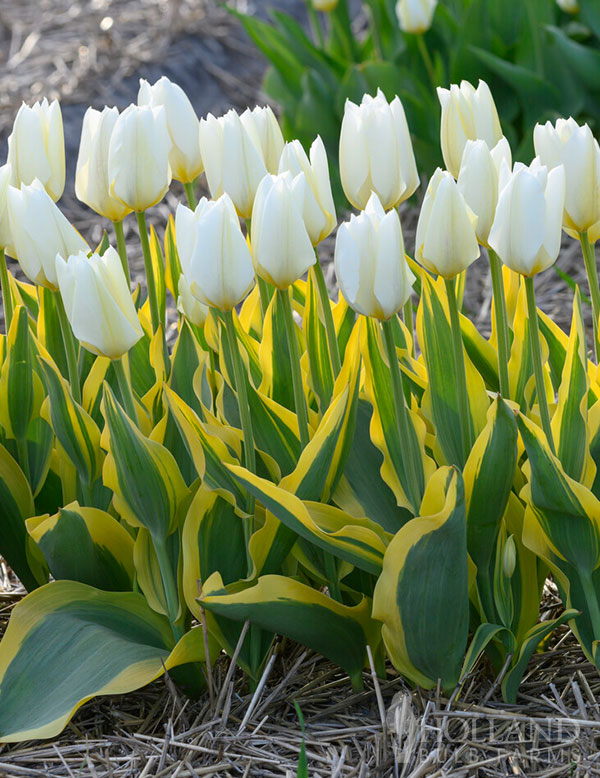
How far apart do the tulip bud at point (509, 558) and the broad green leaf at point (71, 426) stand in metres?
0.58

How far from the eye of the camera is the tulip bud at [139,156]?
1.27 m

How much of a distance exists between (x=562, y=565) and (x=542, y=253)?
450 millimetres

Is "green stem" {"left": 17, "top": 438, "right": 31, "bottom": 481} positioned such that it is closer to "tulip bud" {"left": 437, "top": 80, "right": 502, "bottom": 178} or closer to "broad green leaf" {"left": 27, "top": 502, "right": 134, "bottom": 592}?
"broad green leaf" {"left": 27, "top": 502, "right": 134, "bottom": 592}

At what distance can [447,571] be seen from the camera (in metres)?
1.25

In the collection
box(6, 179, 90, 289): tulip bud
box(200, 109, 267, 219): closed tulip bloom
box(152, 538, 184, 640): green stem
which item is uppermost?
box(200, 109, 267, 219): closed tulip bloom

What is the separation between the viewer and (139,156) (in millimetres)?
1291

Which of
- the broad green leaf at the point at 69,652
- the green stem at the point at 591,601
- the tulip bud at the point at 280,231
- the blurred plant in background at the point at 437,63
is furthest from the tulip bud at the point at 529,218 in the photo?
the blurred plant in background at the point at 437,63

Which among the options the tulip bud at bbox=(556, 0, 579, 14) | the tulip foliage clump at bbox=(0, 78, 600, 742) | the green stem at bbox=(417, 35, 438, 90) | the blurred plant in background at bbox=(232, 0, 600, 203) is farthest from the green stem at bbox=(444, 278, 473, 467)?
the tulip bud at bbox=(556, 0, 579, 14)

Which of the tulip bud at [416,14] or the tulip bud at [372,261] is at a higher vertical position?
the tulip bud at [416,14]

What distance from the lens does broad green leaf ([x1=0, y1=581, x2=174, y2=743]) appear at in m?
1.31

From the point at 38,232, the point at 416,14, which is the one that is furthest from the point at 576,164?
the point at 416,14

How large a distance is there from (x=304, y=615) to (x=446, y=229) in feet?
1.76

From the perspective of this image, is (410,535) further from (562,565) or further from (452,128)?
(452,128)

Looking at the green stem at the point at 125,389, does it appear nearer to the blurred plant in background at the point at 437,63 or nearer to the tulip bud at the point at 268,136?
the tulip bud at the point at 268,136
